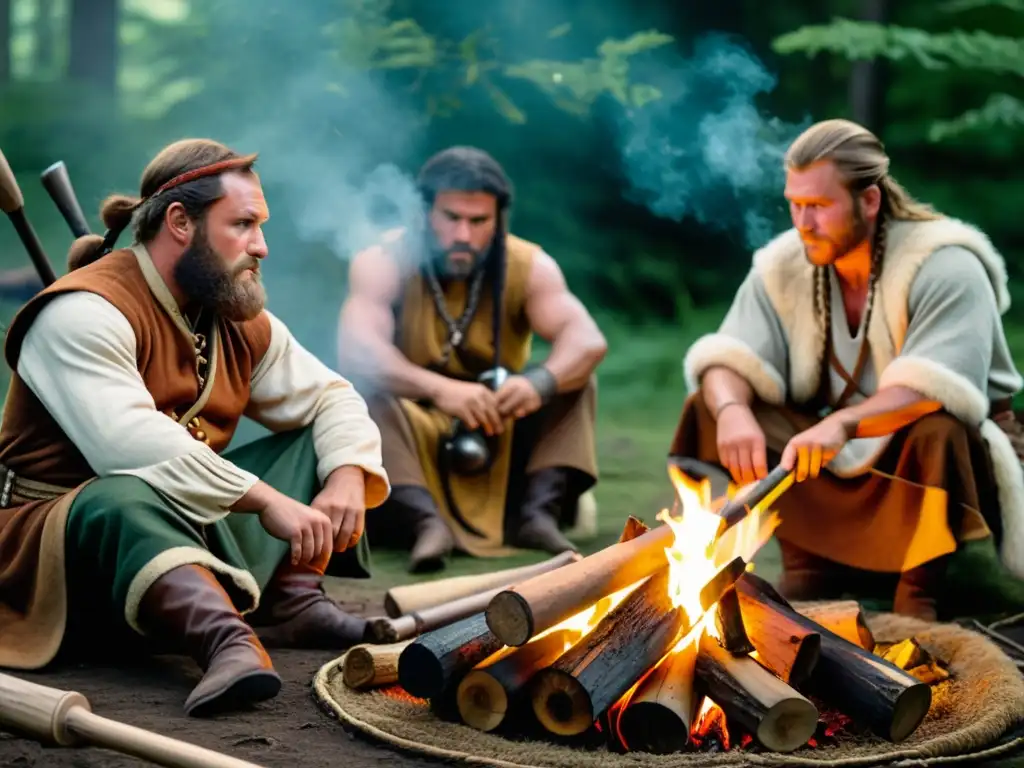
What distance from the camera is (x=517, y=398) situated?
6336 millimetres

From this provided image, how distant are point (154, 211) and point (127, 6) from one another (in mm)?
7681

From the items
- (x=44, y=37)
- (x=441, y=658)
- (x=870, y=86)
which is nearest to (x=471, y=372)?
(x=441, y=658)

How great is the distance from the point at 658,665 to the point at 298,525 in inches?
42.7

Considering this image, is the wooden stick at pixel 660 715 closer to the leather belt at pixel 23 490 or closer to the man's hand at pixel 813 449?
the man's hand at pixel 813 449

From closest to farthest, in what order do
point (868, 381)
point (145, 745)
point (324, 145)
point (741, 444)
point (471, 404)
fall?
1. point (145, 745)
2. point (741, 444)
3. point (868, 381)
4. point (471, 404)
5. point (324, 145)

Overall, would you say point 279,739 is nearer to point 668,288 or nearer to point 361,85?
point 361,85

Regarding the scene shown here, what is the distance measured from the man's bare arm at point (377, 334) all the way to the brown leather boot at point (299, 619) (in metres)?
1.75

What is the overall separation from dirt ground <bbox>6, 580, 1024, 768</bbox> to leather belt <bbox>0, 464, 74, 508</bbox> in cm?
50

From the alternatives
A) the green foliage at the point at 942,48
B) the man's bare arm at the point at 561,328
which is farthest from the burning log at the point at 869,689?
the green foliage at the point at 942,48

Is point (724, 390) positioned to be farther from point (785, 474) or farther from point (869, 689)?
point (869, 689)

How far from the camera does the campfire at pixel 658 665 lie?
3635mm

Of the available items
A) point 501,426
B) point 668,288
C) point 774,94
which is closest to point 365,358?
point 501,426

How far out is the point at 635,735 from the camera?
366cm

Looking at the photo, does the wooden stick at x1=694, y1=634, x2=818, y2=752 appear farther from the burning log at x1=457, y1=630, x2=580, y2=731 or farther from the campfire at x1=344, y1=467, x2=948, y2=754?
the burning log at x1=457, y1=630, x2=580, y2=731
